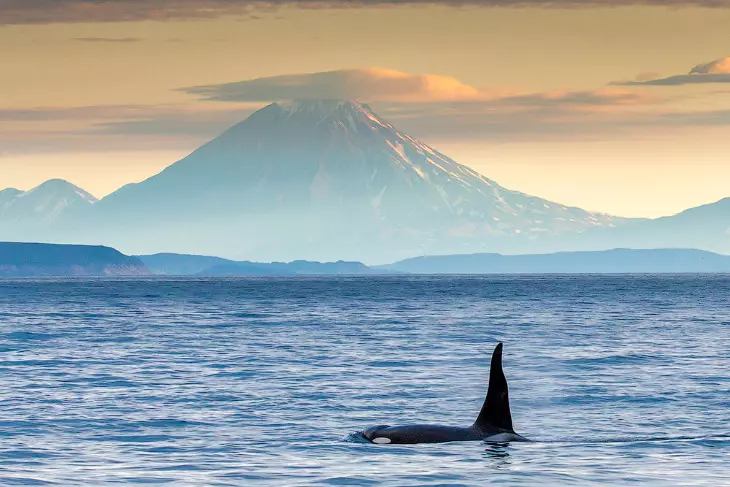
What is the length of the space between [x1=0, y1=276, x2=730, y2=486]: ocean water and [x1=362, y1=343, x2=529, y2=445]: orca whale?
0.44 m

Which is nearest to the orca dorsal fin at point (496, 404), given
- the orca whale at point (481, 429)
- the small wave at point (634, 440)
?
the orca whale at point (481, 429)

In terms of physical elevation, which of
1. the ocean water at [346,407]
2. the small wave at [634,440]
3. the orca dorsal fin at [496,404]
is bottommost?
the small wave at [634,440]

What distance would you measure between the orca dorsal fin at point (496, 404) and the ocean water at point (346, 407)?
3.00ft

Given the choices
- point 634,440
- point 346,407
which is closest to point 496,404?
point 634,440

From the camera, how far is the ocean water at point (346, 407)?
23234mm

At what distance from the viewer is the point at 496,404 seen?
1059 inches

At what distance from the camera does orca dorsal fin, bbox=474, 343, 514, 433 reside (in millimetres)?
26703

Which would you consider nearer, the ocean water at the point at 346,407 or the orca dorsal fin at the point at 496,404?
the ocean water at the point at 346,407

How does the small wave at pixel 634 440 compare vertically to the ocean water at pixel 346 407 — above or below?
below

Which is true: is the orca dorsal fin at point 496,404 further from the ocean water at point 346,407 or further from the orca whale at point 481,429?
the ocean water at point 346,407

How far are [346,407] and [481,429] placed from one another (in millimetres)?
7326

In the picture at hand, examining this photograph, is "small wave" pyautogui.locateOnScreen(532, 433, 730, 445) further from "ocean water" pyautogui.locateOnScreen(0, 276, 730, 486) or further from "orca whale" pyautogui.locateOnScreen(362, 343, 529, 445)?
"orca whale" pyautogui.locateOnScreen(362, 343, 529, 445)

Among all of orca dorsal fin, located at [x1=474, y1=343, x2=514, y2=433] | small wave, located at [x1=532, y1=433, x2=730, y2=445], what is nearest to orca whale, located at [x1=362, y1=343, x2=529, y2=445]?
orca dorsal fin, located at [x1=474, y1=343, x2=514, y2=433]

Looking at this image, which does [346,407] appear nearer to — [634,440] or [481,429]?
[481,429]
